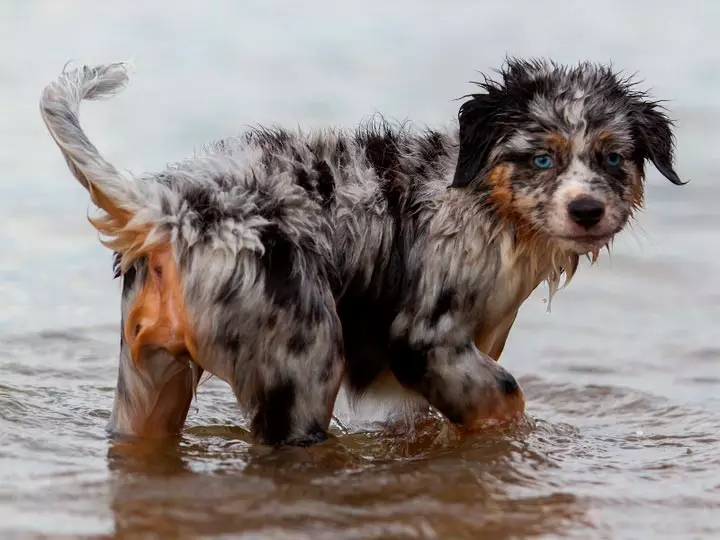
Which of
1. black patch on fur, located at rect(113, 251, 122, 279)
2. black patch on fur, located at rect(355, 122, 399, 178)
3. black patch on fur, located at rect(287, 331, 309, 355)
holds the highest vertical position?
black patch on fur, located at rect(355, 122, 399, 178)

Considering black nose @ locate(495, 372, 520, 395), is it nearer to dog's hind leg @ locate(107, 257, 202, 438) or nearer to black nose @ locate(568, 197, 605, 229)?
black nose @ locate(568, 197, 605, 229)

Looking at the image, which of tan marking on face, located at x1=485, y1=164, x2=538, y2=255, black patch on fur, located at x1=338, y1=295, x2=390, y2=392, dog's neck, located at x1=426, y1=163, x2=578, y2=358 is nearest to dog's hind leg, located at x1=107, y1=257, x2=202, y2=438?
black patch on fur, located at x1=338, y1=295, x2=390, y2=392

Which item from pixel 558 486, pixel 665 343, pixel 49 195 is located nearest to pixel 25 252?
pixel 49 195

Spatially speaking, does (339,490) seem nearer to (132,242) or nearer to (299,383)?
(299,383)

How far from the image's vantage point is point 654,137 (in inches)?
243

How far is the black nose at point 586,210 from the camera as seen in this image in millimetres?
5758

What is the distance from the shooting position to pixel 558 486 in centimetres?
551

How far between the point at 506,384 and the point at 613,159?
112 cm

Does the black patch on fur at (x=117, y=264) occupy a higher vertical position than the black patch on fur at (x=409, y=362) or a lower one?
higher

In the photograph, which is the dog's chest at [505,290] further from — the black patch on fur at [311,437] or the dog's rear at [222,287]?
the black patch on fur at [311,437]

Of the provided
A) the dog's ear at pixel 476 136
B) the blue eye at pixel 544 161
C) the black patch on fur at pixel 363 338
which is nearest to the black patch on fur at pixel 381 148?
the dog's ear at pixel 476 136

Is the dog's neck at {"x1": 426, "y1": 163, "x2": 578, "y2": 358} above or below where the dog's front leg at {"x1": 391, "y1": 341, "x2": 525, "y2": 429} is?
above

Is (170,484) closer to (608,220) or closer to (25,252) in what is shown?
(608,220)

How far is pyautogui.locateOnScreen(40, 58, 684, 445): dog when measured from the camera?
5441 mm
